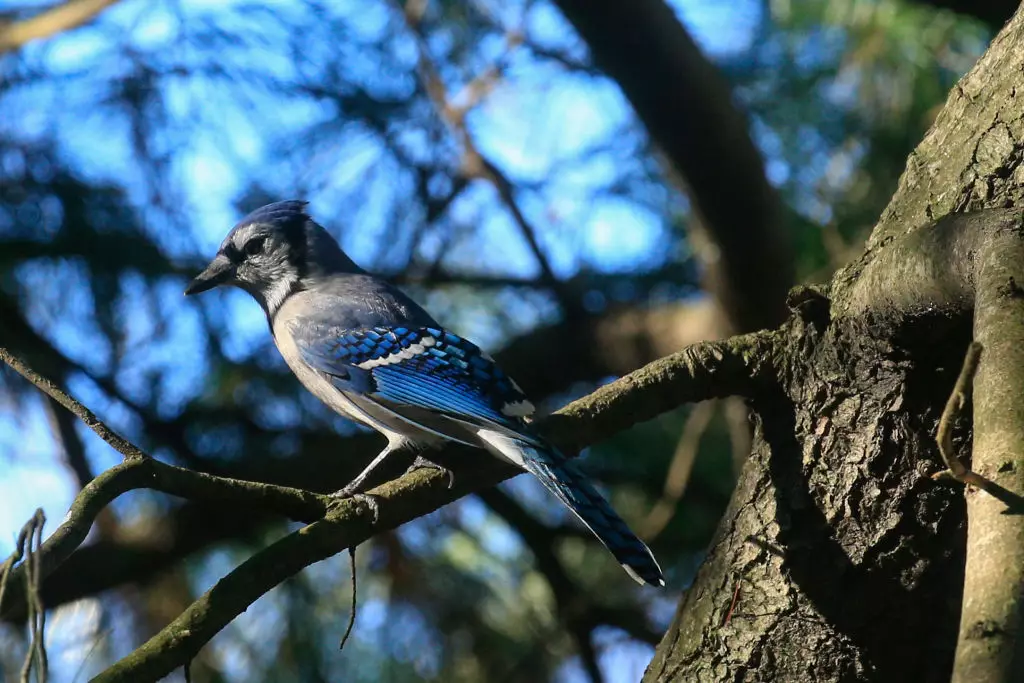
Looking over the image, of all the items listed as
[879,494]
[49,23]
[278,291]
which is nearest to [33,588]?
[879,494]

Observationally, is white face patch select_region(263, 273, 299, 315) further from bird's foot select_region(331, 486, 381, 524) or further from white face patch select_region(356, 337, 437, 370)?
bird's foot select_region(331, 486, 381, 524)

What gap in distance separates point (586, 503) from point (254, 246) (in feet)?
4.27

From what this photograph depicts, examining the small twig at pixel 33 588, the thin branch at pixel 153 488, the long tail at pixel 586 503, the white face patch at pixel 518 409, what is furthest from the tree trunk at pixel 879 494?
the small twig at pixel 33 588

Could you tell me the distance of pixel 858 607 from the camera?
184 cm

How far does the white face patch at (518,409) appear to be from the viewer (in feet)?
7.35

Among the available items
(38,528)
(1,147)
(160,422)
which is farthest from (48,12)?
(38,528)

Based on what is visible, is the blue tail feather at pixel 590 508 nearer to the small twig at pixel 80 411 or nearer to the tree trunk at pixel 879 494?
the tree trunk at pixel 879 494

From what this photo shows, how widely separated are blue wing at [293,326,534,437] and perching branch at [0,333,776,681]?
139 mm

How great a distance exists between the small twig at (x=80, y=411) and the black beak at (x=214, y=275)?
1.17 m

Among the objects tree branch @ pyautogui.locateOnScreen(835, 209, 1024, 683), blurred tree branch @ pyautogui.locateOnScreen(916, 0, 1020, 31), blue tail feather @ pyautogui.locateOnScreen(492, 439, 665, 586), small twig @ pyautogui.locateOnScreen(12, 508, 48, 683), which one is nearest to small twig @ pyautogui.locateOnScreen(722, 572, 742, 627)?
blue tail feather @ pyautogui.locateOnScreen(492, 439, 665, 586)

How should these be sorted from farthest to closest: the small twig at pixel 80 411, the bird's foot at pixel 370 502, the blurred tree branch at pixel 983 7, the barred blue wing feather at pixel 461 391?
1. the blurred tree branch at pixel 983 7
2. the barred blue wing feather at pixel 461 391
3. the bird's foot at pixel 370 502
4. the small twig at pixel 80 411

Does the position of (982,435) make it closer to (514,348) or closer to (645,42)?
(645,42)

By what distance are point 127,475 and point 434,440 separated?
0.89m

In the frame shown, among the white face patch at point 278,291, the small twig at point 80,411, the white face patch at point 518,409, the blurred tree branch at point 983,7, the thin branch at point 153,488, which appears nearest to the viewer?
the thin branch at point 153,488
